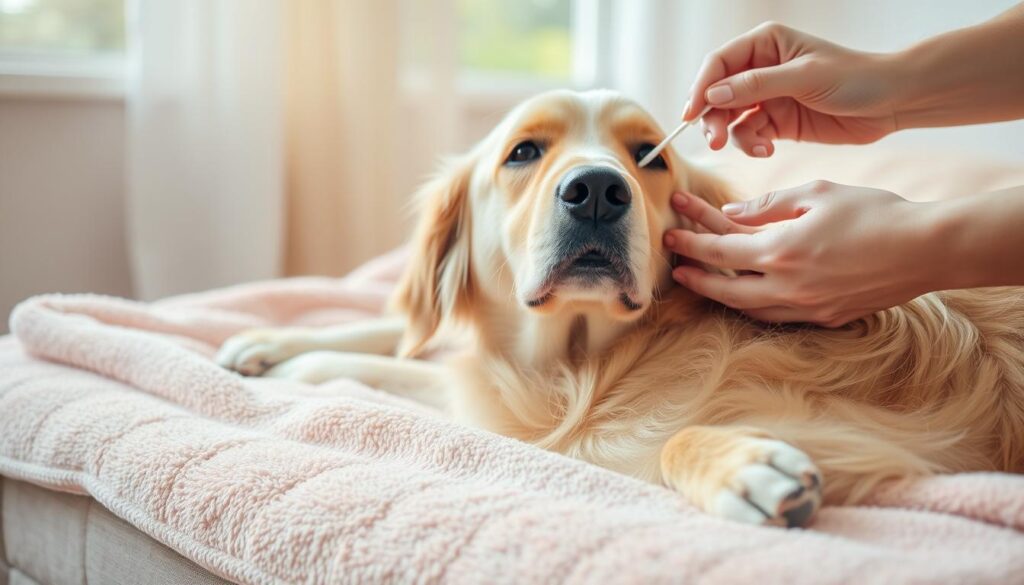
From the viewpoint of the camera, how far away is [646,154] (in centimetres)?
142

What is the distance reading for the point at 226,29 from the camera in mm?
2543

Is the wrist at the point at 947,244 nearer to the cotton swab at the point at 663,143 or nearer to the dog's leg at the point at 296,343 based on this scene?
the cotton swab at the point at 663,143

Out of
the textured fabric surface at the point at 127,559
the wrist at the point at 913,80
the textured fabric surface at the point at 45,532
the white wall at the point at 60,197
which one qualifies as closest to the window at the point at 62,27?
the white wall at the point at 60,197

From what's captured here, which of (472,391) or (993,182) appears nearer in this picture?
(472,391)

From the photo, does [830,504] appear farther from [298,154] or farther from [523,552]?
[298,154]

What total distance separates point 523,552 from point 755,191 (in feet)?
5.18

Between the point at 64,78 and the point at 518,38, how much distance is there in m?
1.99

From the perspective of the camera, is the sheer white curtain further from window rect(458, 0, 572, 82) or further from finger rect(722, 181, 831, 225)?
finger rect(722, 181, 831, 225)

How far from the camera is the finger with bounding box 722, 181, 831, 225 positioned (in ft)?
3.74

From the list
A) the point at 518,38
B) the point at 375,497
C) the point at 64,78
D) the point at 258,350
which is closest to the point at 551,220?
the point at 375,497

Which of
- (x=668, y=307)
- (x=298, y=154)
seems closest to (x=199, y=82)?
(x=298, y=154)

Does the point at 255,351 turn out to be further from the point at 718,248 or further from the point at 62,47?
the point at 62,47

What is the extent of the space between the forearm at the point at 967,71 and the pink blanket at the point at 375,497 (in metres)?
0.66

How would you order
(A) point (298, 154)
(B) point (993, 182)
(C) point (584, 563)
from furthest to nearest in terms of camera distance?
1. (A) point (298, 154)
2. (B) point (993, 182)
3. (C) point (584, 563)
